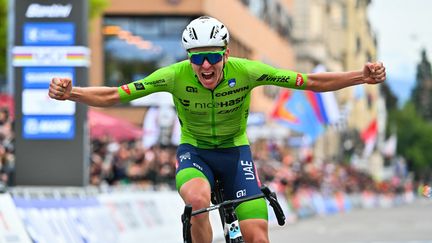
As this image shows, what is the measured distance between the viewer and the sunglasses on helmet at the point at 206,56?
832 cm

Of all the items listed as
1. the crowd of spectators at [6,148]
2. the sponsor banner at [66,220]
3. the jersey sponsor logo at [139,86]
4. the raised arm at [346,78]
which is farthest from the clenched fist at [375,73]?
the crowd of spectators at [6,148]

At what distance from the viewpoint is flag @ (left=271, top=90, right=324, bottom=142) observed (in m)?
41.2

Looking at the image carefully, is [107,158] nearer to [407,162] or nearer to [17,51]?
[17,51]

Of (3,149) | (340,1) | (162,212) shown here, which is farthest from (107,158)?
(340,1)

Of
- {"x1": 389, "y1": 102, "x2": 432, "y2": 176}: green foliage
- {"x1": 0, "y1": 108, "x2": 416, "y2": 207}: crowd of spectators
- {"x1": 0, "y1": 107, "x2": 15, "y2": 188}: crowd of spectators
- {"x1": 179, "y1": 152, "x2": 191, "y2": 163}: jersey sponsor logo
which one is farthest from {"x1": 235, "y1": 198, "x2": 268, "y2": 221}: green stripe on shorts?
{"x1": 389, "y1": 102, "x2": 432, "y2": 176}: green foliage

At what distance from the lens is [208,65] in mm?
8391

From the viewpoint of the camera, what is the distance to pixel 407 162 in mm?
143000

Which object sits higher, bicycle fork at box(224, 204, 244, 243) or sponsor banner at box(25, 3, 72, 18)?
sponsor banner at box(25, 3, 72, 18)

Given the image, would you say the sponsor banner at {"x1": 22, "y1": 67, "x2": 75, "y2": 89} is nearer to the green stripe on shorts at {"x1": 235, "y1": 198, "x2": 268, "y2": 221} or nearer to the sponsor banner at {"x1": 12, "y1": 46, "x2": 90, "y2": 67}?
the sponsor banner at {"x1": 12, "y1": 46, "x2": 90, "y2": 67}

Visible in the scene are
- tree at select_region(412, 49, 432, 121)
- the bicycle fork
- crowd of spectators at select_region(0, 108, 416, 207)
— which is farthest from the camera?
tree at select_region(412, 49, 432, 121)

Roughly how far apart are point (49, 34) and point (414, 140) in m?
131

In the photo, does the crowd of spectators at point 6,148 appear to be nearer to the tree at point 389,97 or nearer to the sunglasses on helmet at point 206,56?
the sunglasses on helmet at point 206,56

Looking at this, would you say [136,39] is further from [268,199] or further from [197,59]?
[268,199]

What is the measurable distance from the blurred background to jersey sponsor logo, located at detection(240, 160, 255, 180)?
4.54 ft
